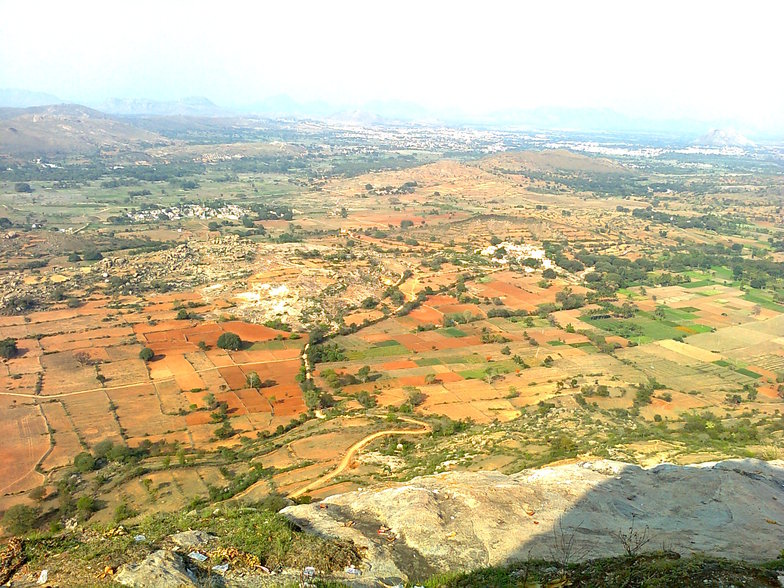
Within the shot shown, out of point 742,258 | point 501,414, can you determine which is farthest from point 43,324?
point 742,258

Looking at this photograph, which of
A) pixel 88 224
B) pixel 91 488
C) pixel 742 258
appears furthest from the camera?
pixel 88 224

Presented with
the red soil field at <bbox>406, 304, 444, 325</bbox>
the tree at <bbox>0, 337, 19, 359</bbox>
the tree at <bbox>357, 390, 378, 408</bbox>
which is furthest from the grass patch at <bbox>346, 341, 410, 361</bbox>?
the tree at <bbox>0, 337, 19, 359</bbox>

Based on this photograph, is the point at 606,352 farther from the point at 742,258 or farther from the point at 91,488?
the point at 742,258

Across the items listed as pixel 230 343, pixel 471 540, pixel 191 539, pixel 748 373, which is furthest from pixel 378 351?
pixel 191 539

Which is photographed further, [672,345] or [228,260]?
[228,260]

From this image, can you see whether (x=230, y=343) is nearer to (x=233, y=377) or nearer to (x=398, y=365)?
(x=233, y=377)

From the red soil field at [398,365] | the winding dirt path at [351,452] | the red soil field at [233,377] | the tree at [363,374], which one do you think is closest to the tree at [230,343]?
the red soil field at [233,377]
